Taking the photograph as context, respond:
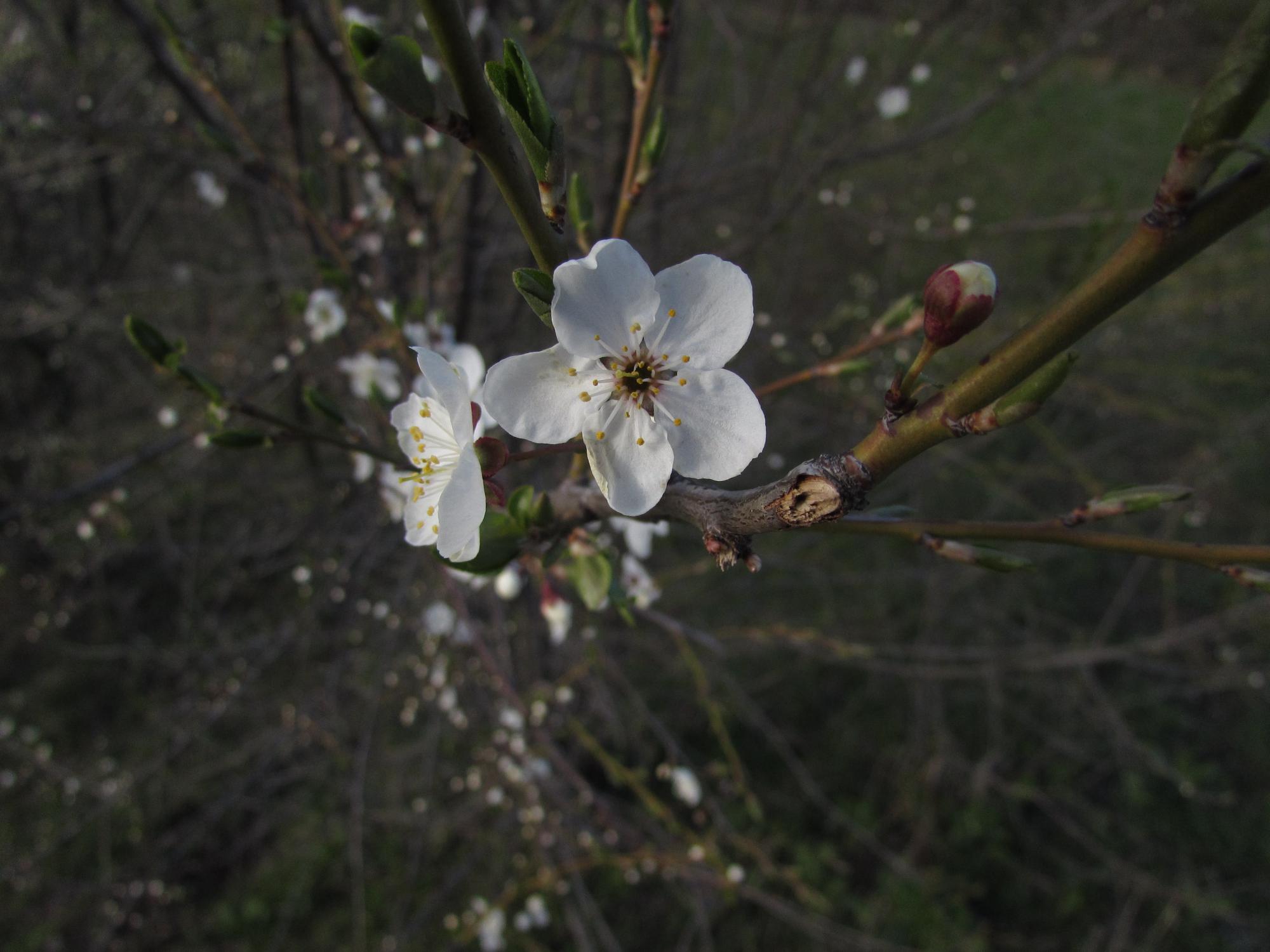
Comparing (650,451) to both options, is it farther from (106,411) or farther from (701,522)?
(106,411)

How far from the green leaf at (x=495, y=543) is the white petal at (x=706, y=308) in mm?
265

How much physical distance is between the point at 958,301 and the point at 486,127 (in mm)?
359

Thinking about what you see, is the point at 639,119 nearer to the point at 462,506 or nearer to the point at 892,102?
the point at 462,506

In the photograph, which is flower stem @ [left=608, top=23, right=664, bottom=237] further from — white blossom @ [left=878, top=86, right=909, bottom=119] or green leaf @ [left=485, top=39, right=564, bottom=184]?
white blossom @ [left=878, top=86, right=909, bottom=119]

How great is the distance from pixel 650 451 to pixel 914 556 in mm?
4662

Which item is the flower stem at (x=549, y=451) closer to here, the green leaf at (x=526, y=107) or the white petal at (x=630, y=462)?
the white petal at (x=630, y=462)

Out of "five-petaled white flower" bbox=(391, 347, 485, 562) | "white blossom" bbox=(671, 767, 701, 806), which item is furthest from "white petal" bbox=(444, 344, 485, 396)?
"white blossom" bbox=(671, 767, 701, 806)

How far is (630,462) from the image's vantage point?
70cm

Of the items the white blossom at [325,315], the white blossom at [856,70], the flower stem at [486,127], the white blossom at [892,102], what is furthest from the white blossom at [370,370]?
the white blossom at [856,70]

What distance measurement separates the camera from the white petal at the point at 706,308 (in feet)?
2.33

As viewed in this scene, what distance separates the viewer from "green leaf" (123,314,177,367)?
0.88 m

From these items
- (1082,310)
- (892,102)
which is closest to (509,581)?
(1082,310)

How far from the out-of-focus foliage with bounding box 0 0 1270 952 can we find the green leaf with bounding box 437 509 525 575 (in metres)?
1.34

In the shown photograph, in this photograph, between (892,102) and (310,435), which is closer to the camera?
(310,435)
